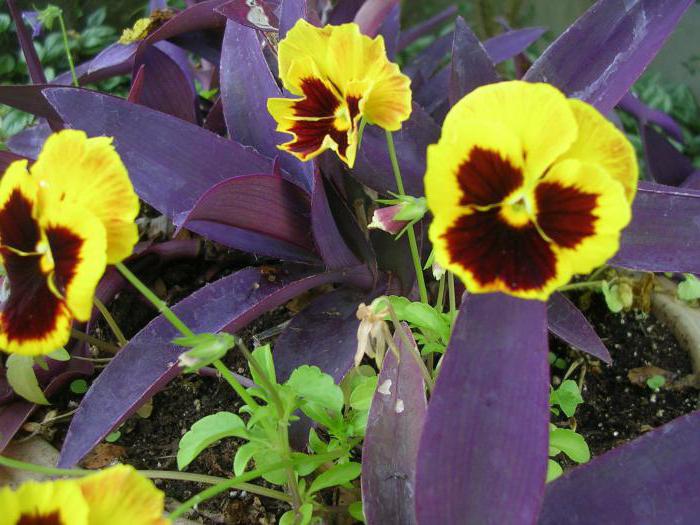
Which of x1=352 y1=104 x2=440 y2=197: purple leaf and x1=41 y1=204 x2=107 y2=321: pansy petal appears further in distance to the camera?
x1=352 y1=104 x2=440 y2=197: purple leaf

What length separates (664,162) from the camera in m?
1.12

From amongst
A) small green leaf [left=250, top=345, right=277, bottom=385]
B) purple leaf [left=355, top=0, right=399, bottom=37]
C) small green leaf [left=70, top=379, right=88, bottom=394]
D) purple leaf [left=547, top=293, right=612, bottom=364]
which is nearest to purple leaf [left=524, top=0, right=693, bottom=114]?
purple leaf [left=547, top=293, right=612, bottom=364]

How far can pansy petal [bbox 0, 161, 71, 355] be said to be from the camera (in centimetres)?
43

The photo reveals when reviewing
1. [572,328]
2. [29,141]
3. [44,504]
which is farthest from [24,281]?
[29,141]

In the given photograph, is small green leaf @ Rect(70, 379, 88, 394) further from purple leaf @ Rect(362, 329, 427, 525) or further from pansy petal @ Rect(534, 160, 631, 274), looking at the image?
pansy petal @ Rect(534, 160, 631, 274)

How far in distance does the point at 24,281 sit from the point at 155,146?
352mm

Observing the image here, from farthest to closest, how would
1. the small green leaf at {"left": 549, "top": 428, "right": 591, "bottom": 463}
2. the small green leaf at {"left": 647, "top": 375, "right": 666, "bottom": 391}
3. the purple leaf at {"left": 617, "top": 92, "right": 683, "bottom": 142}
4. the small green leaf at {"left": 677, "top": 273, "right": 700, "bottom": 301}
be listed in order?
the purple leaf at {"left": 617, "top": 92, "right": 683, "bottom": 142} < the small green leaf at {"left": 647, "top": 375, "right": 666, "bottom": 391} < the small green leaf at {"left": 677, "top": 273, "right": 700, "bottom": 301} < the small green leaf at {"left": 549, "top": 428, "right": 591, "bottom": 463}

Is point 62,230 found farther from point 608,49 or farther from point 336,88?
point 608,49

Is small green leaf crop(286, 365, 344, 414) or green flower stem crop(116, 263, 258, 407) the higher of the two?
green flower stem crop(116, 263, 258, 407)

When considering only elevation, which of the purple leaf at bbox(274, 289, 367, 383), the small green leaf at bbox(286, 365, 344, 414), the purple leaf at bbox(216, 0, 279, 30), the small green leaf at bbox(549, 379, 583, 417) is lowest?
the small green leaf at bbox(549, 379, 583, 417)

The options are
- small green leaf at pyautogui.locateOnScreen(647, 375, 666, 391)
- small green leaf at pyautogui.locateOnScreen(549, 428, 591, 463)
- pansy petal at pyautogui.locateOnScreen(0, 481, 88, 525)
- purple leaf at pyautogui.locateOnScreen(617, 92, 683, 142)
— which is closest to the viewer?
pansy petal at pyautogui.locateOnScreen(0, 481, 88, 525)

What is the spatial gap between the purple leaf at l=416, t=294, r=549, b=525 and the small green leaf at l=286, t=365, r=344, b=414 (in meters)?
0.11

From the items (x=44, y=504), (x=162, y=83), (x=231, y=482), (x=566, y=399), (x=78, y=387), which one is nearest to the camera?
(x=44, y=504)

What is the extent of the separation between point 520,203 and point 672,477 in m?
0.25
